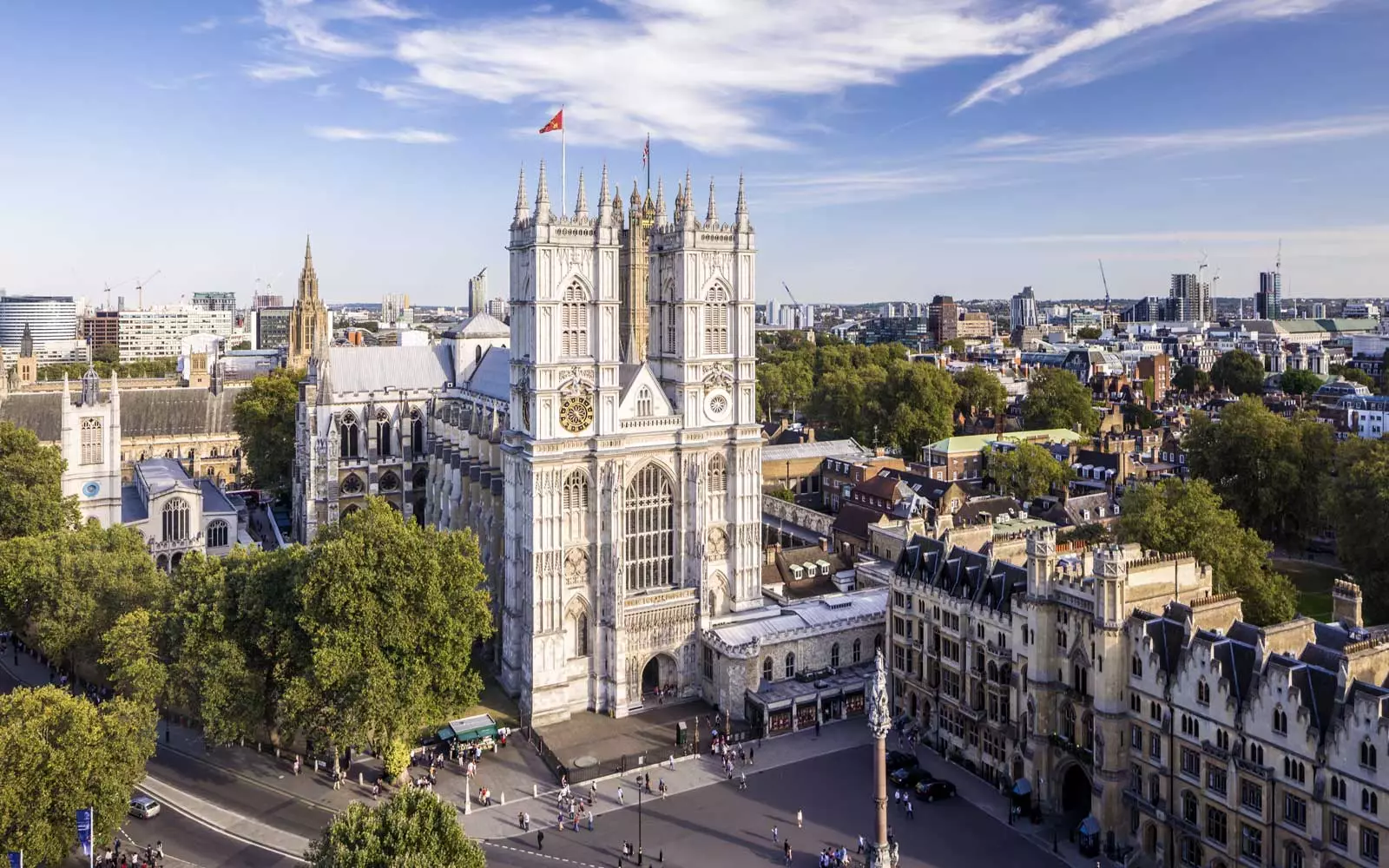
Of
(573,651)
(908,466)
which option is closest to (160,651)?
(573,651)

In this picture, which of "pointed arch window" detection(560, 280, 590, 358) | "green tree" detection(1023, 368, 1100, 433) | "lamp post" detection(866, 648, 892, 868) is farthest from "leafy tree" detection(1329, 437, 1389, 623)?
"green tree" detection(1023, 368, 1100, 433)

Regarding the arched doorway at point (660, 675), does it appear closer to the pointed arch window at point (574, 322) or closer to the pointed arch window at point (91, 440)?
the pointed arch window at point (574, 322)

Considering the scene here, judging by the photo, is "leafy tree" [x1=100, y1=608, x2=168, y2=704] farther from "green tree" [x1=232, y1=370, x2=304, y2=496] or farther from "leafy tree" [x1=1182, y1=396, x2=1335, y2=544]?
"leafy tree" [x1=1182, y1=396, x2=1335, y2=544]

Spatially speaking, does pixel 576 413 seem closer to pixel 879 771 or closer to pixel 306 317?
pixel 879 771

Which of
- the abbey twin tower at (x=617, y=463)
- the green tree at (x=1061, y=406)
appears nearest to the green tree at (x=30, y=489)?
the abbey twin tower at (x=617, y=463)

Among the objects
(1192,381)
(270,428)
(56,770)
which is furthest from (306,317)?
(1192,381)
